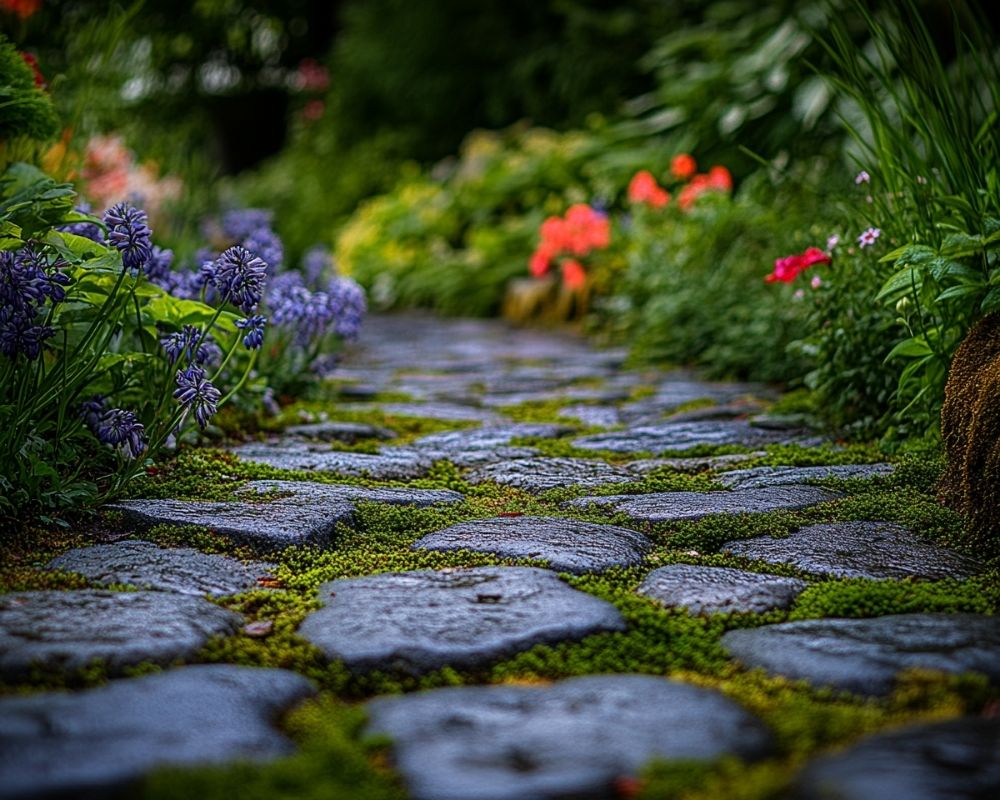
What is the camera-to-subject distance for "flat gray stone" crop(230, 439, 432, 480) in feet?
8.95

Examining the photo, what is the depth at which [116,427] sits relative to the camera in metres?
2.26

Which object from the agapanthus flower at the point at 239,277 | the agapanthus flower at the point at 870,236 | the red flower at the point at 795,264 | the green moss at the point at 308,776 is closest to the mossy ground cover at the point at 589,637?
the green moss at the point at 308,776

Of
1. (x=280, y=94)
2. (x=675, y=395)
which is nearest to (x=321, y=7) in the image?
(x=280, y=94)

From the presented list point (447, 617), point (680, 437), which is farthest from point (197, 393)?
point (680, 437)

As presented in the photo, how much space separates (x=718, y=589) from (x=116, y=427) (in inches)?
49.3

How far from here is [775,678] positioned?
56.4 inches

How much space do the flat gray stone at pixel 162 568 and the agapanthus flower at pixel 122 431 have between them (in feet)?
1.12

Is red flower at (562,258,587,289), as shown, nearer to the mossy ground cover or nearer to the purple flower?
the mossy ground cover

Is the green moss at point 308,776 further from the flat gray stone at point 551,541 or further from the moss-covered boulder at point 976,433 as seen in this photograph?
the moss-covered boulder at point 976,433

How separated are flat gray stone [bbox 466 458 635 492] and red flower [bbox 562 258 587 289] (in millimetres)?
3687

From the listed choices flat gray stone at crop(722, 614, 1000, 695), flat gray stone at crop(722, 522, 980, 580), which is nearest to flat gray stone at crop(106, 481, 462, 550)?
flat gray stone at crop(722, 522, 980, 580)

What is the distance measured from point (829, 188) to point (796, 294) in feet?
2.76

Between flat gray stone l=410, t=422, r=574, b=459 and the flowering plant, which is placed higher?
the flowering plant

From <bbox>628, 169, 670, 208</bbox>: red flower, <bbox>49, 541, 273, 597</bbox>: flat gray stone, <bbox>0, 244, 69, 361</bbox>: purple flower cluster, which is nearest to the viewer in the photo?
<bbox>49, 541, 273, 597</bbox>: flat gray stone
